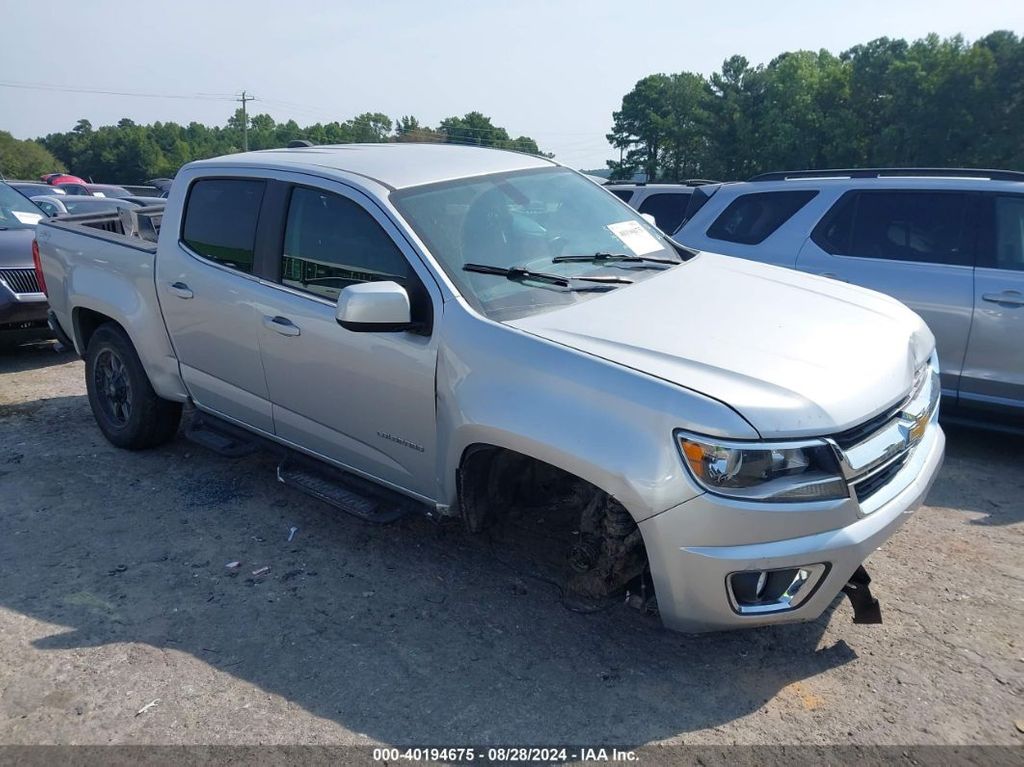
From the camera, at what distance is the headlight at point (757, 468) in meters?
2.66

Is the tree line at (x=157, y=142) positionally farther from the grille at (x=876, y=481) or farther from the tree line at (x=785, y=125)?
the grille at (x=876, y=481)

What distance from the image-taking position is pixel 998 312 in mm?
5152

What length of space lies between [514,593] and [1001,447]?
3794mm

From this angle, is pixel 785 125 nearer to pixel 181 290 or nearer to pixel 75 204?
pixel 75 204

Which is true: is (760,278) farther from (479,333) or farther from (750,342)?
(479,333)

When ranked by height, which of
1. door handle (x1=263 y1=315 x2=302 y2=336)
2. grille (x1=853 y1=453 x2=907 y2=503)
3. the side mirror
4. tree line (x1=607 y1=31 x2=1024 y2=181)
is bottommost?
grille (x1=853 y1=453 x2=907 y2=503)

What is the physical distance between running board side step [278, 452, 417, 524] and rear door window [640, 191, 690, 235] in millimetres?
5677

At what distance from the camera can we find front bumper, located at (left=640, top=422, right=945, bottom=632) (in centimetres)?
267

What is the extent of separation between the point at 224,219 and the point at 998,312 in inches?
187

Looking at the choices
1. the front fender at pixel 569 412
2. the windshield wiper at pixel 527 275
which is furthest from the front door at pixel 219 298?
the front fender at pixel 569 412

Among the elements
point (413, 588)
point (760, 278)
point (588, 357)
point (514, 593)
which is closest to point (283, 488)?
point (413, 588)

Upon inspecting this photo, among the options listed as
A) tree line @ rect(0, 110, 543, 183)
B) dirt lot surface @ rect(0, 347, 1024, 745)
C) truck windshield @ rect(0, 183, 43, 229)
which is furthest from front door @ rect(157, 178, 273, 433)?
tree line @ rect(0, 110, 543, 183)

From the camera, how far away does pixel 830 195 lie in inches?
241

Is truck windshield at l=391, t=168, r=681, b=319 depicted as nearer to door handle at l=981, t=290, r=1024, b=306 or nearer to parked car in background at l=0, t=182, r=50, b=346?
door handle at l=981, t=290, r=1024, b=306
